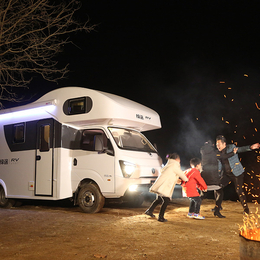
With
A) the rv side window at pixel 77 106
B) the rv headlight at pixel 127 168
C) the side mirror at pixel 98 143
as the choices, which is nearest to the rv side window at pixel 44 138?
the rv side window at pixel 77 106

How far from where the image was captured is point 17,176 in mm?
9898

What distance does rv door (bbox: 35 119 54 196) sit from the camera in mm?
8976

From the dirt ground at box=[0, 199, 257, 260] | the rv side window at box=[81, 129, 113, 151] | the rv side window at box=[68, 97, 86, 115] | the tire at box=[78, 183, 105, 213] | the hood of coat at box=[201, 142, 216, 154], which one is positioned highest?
the rv side window at box=[68, 97, 86, 115]

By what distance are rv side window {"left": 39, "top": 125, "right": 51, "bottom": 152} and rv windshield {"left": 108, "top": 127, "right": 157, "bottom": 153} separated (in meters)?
1.94

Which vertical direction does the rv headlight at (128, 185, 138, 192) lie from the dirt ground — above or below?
above

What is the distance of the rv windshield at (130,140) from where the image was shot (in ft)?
28.2

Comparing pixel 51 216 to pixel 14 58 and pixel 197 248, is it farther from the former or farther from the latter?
pixel 14 58

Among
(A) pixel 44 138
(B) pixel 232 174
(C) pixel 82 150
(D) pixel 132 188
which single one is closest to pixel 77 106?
(C) pixel 82 150

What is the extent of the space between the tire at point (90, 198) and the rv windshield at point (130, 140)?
136 centimetres

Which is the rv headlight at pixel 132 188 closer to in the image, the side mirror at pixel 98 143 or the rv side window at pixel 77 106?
the side mirror at pixel 98 143

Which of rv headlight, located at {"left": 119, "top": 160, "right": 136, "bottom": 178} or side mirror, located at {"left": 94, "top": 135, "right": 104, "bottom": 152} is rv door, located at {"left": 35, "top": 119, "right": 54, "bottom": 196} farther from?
rv headlight, located at {"left": 119, "top": 160, "right": 136, "bottom": 178}

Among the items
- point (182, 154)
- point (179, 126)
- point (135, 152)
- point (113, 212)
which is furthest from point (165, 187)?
point (179, 126)

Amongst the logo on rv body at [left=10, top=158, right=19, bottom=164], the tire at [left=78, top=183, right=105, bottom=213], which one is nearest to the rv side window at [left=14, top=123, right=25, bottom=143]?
the logo on rv body at [left=10, top=158, right=19, bottom=164]

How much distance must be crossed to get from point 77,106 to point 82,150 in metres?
1.22
